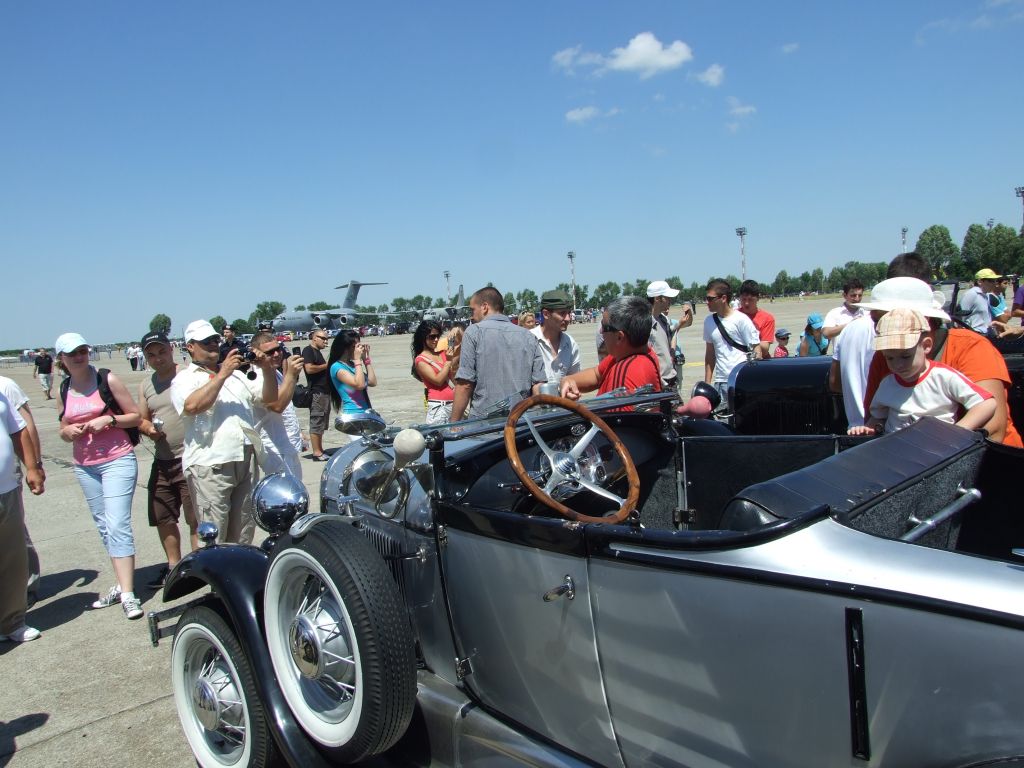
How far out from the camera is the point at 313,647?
2.39 meters

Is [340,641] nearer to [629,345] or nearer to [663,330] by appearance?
[629,345]

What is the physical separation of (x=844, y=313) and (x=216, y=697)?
661 centimetres

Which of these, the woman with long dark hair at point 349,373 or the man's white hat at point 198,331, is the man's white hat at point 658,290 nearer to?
the woman with long dark hair at point 349,373

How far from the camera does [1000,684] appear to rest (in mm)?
1293

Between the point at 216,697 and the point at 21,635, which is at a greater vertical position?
the point at 216,697

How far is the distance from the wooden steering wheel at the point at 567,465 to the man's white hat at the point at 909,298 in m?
1.45

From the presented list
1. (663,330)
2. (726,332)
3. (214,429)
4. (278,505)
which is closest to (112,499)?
(214,429)

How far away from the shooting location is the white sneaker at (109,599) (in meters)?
4.67

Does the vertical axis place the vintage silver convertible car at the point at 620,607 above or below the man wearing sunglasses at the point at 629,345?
below

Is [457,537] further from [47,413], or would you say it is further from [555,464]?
[47,413]

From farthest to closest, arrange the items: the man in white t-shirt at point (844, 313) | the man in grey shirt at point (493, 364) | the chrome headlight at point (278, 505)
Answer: the man in white t-shirt at point (844, 313)
the man in grey shirt at point (493, 364)
the chrome headlight at point (278, 505)

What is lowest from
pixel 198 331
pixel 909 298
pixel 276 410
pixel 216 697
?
pixel 216 697

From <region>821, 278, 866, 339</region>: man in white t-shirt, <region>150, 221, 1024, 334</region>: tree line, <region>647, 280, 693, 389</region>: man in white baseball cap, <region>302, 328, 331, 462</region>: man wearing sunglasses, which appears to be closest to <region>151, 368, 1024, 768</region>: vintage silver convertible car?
<region>647, 280, 693, 389</region>: man in white baseball cap

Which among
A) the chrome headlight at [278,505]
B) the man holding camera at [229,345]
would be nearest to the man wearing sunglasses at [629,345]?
the chrome headlight at [278,505]
